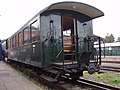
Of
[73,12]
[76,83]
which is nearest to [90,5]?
[73,12]

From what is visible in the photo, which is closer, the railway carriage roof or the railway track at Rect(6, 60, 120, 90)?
the railway track at Rect(6, 60, 120, 90)

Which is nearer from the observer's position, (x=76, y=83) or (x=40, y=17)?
(x=40, y=17)

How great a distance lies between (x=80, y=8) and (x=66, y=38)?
1442 mm

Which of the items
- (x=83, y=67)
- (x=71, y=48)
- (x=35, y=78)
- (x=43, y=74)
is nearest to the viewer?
(x=83, y=67)

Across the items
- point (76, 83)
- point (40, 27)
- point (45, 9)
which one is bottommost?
point (76, 83)

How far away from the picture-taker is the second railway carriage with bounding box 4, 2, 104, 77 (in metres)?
10.5

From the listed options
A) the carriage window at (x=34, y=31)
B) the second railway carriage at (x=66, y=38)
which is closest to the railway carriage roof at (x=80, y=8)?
the second railway carriage at (x=66, y=38)

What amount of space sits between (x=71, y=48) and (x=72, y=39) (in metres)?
0.39

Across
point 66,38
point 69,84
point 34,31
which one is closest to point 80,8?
point 66,38

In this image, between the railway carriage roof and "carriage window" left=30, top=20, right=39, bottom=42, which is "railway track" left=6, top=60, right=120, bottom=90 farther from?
the railway carriage roof

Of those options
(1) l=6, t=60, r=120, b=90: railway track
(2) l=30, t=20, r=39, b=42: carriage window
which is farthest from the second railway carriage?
(1) l=6, t=60, r=120, b=90: railway track

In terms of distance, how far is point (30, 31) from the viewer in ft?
43.1

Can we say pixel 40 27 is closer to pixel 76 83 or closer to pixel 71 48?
pixel 71 48

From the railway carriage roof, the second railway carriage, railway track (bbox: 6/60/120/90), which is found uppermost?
the railway carriage roof
